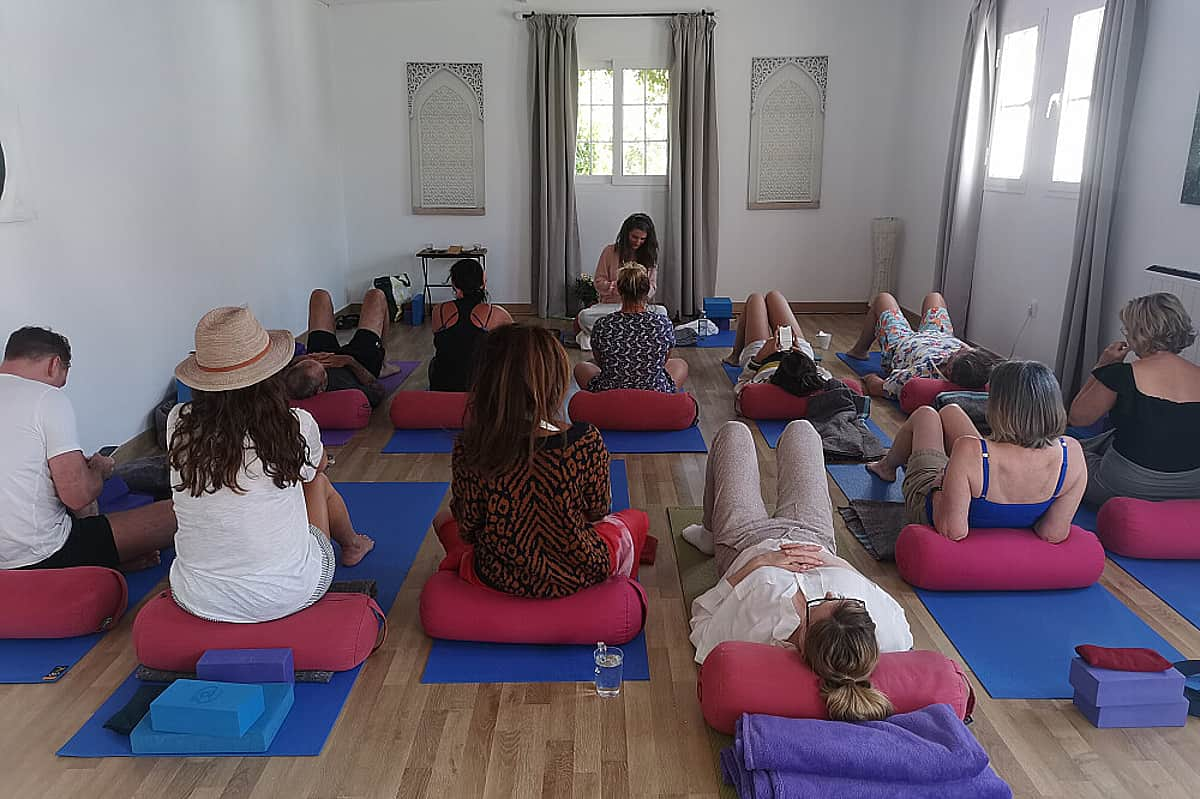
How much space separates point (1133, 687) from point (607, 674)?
1.34m

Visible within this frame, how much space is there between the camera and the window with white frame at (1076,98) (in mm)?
4871

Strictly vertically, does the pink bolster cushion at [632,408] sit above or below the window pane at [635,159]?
below

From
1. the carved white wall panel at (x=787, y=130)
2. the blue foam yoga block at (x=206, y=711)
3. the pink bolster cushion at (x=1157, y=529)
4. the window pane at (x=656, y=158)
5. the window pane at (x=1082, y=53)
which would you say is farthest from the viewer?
the window pane at (x=656, y=158)

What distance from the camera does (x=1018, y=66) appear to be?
225 inches

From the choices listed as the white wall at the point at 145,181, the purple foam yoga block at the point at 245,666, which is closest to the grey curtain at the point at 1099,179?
the purple foam yoga block at the point at 245,666

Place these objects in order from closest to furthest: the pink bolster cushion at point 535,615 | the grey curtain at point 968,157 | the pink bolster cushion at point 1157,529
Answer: the pink bolster cushion at point 535,615, the pink bolster cushion at point 1157,529, the grey curtain at point 968,157

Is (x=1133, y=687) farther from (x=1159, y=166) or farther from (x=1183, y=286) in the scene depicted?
(x=1159, y=166)

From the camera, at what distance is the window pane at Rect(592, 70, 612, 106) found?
7359 mm

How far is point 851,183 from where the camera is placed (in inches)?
296

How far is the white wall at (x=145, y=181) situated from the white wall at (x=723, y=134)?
1029 millimetres

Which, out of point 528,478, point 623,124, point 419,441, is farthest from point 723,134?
point 528,478

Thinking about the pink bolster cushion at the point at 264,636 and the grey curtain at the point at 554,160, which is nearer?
the pink bolster cushion at the point at 264,636

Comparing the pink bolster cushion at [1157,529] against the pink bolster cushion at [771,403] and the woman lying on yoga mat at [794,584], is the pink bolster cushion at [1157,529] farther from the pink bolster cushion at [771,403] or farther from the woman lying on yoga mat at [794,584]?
the pink bolster cushion at [771,403]

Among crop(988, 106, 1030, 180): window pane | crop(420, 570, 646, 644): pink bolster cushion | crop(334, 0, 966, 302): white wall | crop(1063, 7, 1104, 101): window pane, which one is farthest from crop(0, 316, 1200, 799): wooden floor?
crop(334, 0, 966, 302): white wall
